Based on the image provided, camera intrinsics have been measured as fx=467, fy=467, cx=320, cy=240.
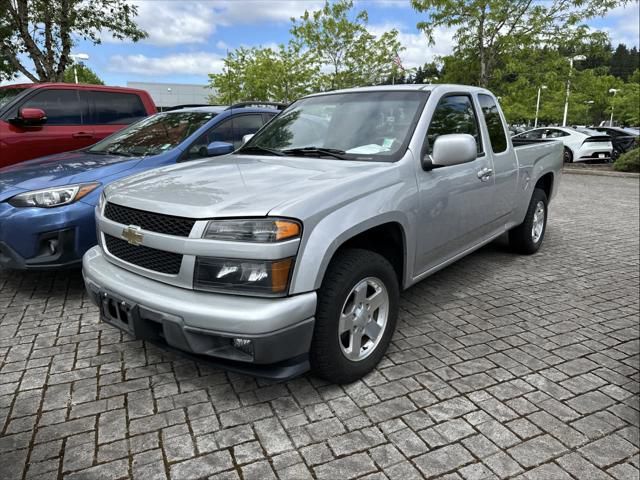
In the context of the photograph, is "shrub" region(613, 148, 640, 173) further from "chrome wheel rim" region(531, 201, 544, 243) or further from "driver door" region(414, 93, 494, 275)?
"driver door" region(414, 93, 494, 275)

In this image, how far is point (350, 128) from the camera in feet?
11.3

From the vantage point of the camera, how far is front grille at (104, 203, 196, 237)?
7.90 ft

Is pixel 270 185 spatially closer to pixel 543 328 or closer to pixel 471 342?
pixel 471 342

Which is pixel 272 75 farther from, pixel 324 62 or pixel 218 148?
pixel 218 148

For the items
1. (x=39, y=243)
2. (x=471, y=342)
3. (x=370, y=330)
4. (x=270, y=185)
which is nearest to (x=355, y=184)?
(x=270, y=185)

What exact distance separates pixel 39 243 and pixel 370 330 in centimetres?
275

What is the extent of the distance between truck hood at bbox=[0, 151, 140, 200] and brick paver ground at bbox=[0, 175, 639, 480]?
3.32ft

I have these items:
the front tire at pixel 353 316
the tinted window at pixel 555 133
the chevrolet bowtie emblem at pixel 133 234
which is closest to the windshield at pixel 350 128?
the front tire at pixel 353 316

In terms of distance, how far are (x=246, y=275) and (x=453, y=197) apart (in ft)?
6.18

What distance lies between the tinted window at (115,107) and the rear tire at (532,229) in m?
5.64

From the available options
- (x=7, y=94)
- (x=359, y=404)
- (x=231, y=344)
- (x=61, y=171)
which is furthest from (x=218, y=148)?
(x=7, y=94)

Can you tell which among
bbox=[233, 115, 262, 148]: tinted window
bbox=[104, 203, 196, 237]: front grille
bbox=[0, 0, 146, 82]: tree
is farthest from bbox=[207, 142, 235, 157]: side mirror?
bbox=[0, 0, 146, 82]: tree

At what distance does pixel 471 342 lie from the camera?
3.39m

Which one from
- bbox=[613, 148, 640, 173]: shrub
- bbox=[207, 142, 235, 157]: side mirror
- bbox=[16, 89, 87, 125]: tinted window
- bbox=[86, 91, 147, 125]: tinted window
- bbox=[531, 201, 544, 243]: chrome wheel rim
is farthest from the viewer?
bbox=[613, 148, 640, 173]: shrub
